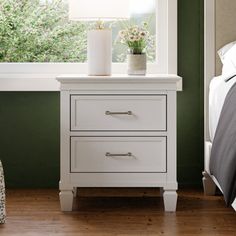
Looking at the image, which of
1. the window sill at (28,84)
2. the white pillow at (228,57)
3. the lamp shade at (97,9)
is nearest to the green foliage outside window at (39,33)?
the window sill at (28,84)

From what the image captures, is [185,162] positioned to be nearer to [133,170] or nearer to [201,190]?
[201,190]

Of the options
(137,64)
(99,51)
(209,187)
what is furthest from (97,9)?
(209,187)

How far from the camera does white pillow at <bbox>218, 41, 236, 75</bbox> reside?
3391mm

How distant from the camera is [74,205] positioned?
3.56 m

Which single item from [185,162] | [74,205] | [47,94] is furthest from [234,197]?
[47,94]

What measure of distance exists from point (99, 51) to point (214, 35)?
0.70 metres

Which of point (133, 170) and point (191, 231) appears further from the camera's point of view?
point (133, 170)

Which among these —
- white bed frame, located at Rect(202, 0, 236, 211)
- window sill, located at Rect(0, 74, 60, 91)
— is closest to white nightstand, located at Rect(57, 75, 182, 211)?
white bed frame, located at Rect(202, 0, 236, 211)

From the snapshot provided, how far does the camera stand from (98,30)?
357 centimetres

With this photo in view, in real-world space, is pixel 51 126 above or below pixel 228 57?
below

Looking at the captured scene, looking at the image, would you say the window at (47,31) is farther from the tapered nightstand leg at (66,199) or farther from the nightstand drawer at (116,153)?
the tapered nightstand leg at (66,199)

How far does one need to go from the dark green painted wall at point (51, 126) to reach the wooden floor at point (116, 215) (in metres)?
0.16

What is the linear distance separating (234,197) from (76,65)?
1.65 meters

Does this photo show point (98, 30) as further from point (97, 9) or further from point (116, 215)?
point (116, 215)
